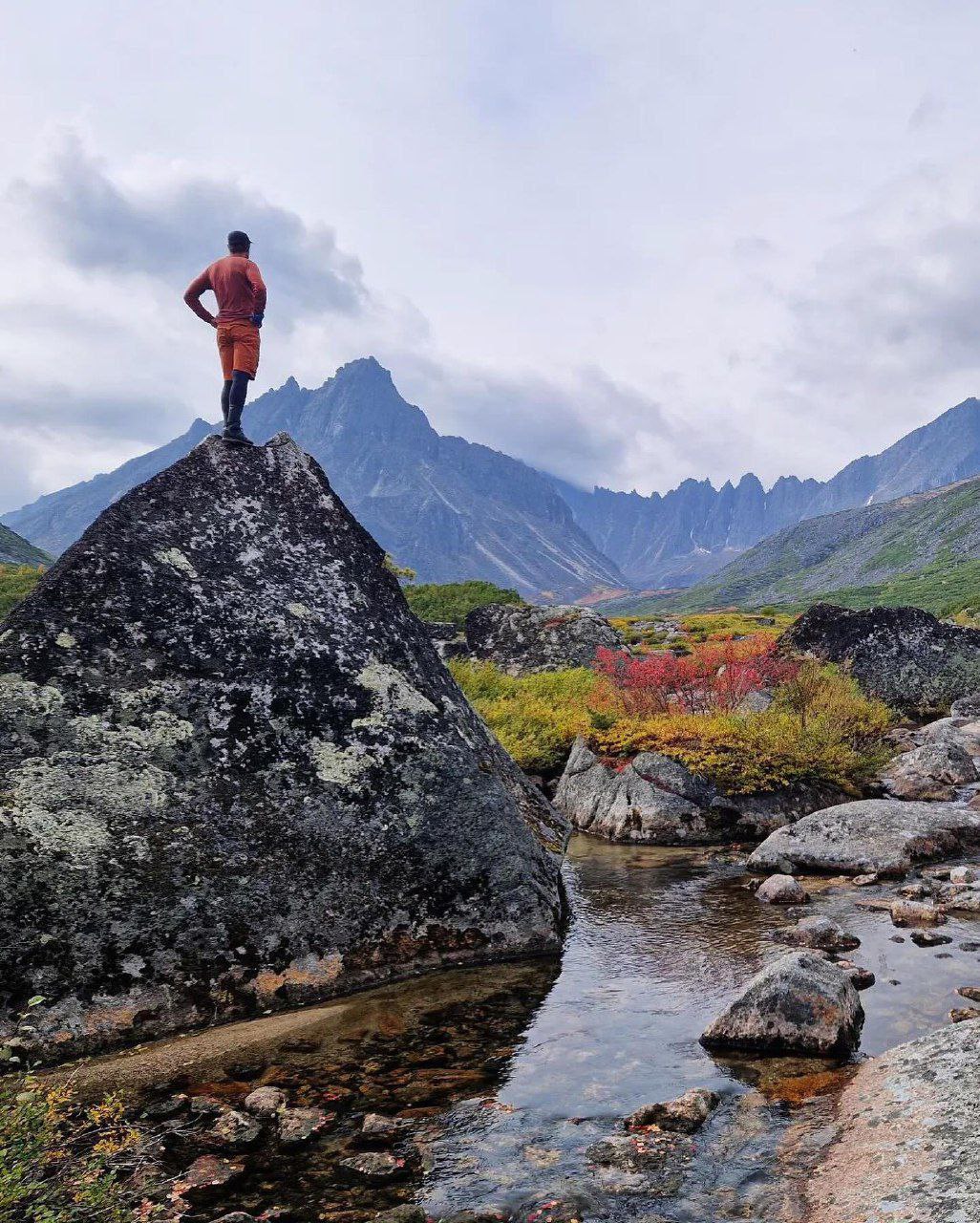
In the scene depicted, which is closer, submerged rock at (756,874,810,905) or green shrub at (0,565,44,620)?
submerged rock at (756,874,810,905)

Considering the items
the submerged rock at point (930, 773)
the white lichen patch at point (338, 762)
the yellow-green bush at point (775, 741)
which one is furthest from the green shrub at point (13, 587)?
the submerged rock at point (930, 773)

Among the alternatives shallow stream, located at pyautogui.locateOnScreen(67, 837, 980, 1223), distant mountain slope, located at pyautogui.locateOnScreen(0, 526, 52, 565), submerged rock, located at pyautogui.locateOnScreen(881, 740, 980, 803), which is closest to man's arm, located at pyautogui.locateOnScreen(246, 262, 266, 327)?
shallow stream, located at pyautogui.locateOnScreen(67, 837, 980, 1223)

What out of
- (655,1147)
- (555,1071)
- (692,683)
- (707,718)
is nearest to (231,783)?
(555,1071)

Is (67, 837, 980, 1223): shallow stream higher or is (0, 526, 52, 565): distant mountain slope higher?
(0, 526, 52, 565): distant mountain slope

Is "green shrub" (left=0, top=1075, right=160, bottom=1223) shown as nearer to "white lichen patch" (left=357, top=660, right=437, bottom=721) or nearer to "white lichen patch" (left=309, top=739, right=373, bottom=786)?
"white lichen patch" (left=309, top=739, right=373, bottom=786)

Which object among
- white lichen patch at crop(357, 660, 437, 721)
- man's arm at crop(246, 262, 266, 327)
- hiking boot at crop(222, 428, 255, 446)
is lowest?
white lichen patch at crop(357, 660, 437, 721)

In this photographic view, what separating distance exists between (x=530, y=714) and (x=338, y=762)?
1219 centimetres

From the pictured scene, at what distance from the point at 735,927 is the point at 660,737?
23.9 ft

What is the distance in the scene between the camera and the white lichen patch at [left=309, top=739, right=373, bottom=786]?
780 centimetres

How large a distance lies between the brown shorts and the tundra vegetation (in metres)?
11.0

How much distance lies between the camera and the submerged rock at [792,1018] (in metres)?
6.45

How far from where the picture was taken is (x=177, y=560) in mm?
8086

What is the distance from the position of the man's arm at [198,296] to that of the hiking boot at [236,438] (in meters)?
1.76

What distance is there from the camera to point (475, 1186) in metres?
4.68
